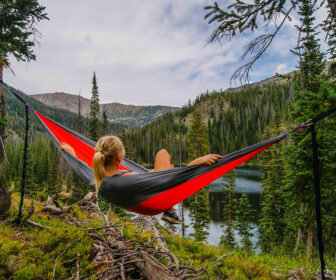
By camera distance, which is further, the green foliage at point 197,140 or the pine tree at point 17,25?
the green foliage at point 197,140

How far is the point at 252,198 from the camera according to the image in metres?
23.5

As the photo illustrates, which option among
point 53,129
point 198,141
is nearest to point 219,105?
point 198,141

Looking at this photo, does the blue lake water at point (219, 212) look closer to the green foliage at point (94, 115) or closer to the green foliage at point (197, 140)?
the green foliage at point (197, 140)

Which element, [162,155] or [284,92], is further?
[284,92]

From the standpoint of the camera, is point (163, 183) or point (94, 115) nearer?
point (163, 183)

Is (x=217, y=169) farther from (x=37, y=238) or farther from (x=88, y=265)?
(x=37, y=238)

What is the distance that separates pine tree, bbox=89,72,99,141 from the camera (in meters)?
16.6

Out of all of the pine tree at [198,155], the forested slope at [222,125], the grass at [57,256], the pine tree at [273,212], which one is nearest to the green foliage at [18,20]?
the grass at [57,256]

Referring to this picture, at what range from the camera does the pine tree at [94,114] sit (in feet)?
54.6

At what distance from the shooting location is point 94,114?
17.3 meters

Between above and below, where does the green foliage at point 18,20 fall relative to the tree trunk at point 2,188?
above

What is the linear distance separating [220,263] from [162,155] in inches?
Result: 78.3

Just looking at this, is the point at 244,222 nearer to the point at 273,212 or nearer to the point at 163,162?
the point at 273,212

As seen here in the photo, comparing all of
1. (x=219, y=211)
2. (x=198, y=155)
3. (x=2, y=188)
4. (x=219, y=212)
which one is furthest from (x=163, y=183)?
(x=219, y=211)
